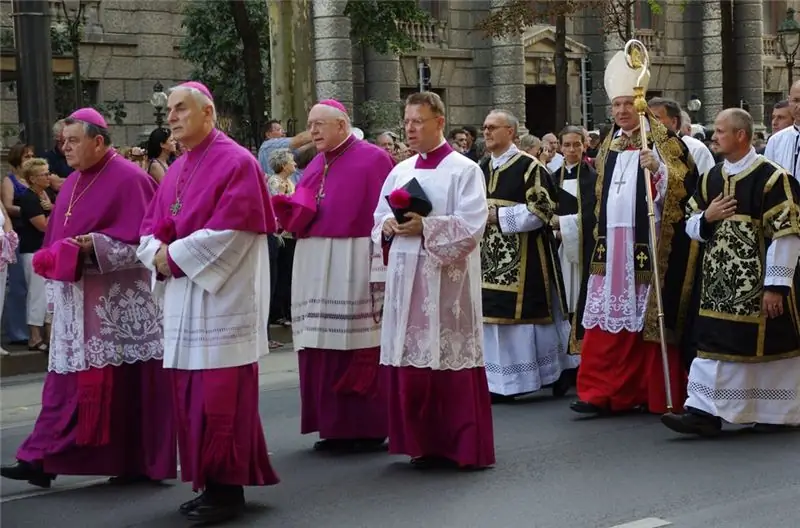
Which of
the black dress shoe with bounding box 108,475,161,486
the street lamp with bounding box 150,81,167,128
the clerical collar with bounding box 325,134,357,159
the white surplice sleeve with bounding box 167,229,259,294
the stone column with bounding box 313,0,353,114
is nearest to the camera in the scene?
the white surplice sleeve with bounding box 167,229,259,294

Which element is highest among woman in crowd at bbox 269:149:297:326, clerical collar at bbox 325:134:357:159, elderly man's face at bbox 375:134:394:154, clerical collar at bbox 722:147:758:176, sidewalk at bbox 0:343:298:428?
elderly man's face at bbox 375:134:394:154

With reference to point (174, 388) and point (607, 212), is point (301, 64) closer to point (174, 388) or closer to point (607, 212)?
point (607, 212)

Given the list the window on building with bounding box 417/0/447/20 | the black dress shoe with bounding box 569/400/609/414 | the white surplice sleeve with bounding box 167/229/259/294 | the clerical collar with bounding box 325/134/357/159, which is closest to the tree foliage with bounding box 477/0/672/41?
the window on building with bounding box 417/0/447/20

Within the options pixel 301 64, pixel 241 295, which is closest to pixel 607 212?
pixel 241 295

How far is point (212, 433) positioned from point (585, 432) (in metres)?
3.10

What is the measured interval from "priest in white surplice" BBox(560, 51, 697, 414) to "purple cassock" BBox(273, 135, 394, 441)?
182 cm

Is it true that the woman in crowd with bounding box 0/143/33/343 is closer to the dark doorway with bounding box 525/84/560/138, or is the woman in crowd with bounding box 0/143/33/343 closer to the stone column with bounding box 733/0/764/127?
the dark doorway with bounding box 525/84/560/138

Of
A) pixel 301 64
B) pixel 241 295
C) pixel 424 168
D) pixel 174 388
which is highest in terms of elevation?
pixel 301 64

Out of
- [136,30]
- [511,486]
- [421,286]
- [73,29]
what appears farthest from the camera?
[136,30]

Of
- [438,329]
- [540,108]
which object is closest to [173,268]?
Answer: [438,329]

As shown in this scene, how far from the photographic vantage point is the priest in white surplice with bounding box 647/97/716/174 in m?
9.95

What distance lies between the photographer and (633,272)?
9789mm

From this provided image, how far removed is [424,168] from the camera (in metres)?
8.33

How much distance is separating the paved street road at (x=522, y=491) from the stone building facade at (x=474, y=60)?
8.20m
